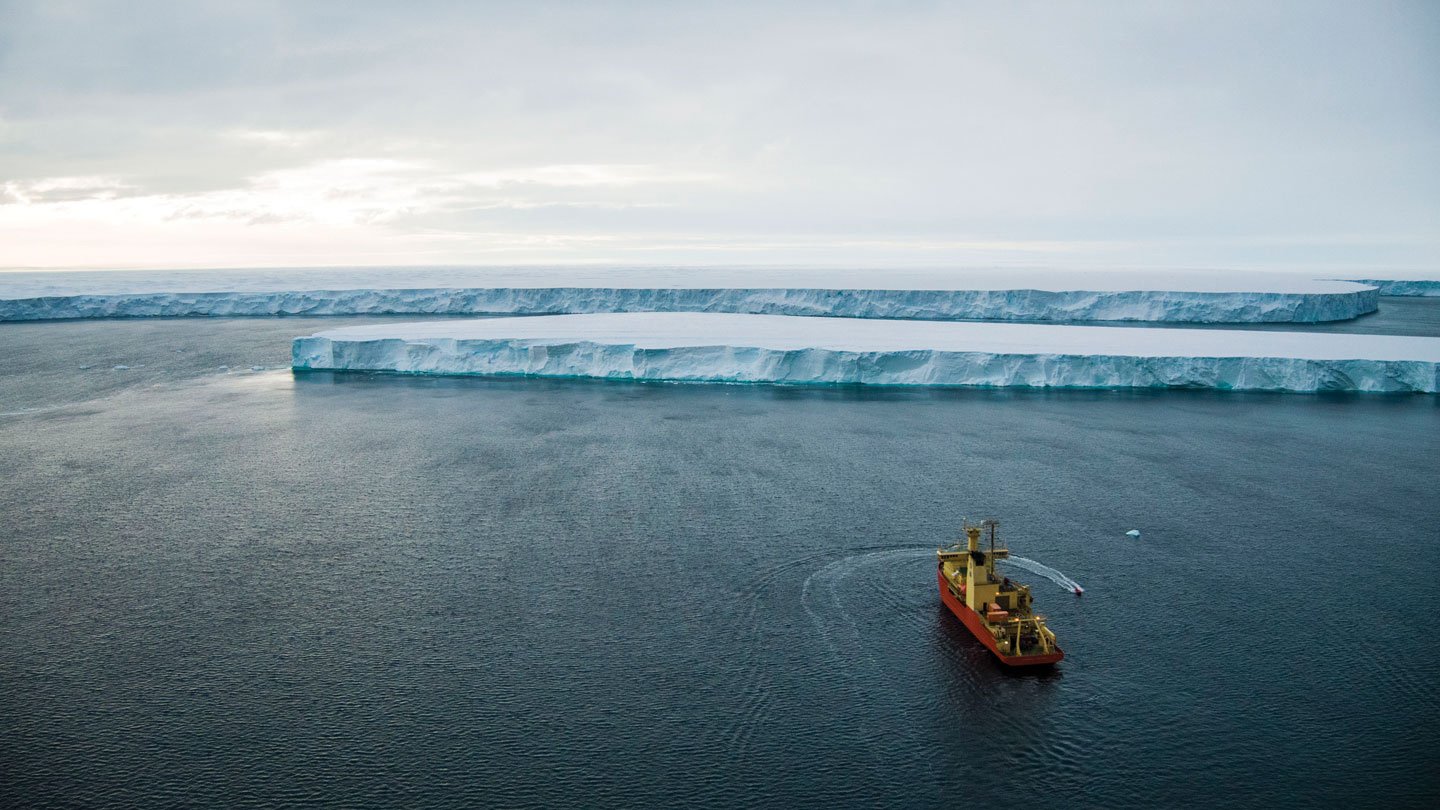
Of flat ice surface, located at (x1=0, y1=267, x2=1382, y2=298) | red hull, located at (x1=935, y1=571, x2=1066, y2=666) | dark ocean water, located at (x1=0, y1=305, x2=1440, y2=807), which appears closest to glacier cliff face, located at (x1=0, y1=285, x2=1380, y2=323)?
flat ice surface, located at (x1=0, y1=267, x2=1382, y2=298)

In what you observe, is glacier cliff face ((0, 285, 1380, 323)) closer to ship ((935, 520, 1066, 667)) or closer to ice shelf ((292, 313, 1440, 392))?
ice shelf ((292, 313, 1440, 392))

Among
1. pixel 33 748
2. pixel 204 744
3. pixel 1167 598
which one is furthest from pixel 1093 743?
pixel 33 748

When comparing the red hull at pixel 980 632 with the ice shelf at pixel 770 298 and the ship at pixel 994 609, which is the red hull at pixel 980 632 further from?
the ice shelf at pixel 770 298

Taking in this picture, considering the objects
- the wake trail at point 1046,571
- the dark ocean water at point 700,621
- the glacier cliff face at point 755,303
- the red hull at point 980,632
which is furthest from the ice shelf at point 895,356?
the red hull at point 980,632

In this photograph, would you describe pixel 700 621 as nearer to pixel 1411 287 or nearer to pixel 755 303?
pixel 755 303

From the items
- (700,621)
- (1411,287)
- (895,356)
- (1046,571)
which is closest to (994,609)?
(1046,571)
